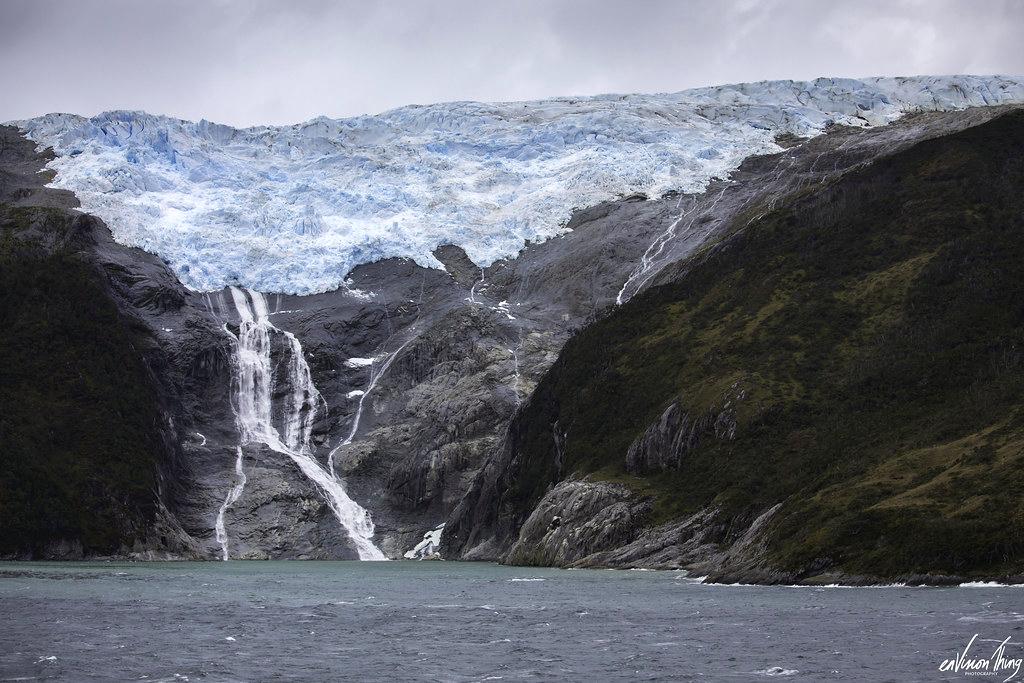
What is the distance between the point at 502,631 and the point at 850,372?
194ft

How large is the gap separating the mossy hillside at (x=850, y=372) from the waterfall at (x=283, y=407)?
95.2ft

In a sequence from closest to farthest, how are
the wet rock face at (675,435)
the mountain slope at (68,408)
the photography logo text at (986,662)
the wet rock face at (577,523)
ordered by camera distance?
the photography logo text at (986,662) → the wet rock face at (577,523) → the wet rock face at (675,435) → the mountain slope at (68,408)

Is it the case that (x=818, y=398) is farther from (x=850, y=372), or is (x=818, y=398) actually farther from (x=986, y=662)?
(x=986, y=662)

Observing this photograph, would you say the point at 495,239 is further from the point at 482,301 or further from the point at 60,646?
the point at 60,646

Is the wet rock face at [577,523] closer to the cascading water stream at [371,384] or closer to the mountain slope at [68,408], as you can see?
the mountain slope at [68,408]

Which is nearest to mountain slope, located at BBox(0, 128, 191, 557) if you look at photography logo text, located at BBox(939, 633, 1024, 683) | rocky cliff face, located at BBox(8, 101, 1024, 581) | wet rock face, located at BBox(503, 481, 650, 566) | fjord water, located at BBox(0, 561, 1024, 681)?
rocky cliff face, located at BBox(8, 101, 1024, 581)

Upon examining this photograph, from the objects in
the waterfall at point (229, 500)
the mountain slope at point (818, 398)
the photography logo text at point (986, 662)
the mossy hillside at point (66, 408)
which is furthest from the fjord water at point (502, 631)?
the waterfall at point (229, 500)

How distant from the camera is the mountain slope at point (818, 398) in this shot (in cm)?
6816

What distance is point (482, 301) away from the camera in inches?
6885

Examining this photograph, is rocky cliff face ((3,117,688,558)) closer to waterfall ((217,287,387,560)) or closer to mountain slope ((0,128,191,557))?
waterfall ((217,287,387,560))

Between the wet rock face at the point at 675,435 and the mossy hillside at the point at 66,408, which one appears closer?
the wet rock face at the point at 675,435

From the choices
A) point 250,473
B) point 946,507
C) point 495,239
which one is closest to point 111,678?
point 946,507

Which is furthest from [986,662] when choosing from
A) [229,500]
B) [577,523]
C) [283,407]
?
[283,407]

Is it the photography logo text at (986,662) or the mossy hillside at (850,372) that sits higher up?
the mossy hillside at (850,372)
